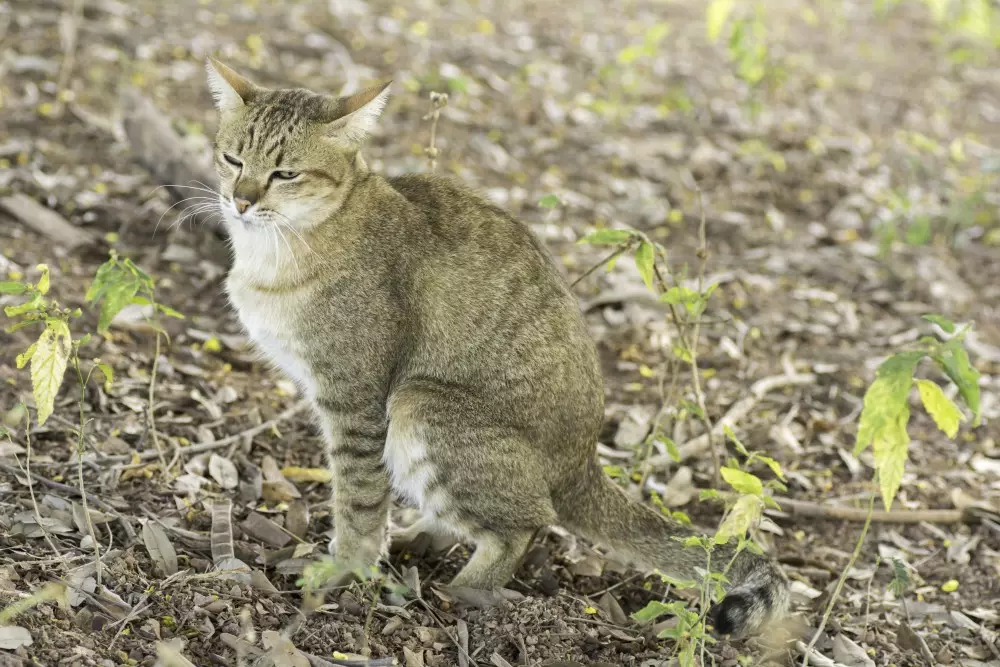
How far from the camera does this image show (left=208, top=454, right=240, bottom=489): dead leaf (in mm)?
4996

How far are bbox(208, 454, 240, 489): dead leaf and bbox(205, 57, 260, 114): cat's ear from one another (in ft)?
5.38

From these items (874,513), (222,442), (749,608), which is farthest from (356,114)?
(874,513)

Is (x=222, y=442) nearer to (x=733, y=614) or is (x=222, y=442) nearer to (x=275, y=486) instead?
(x=275, y=486)

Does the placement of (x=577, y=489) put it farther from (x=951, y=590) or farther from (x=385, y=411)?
(x=951, y=590)

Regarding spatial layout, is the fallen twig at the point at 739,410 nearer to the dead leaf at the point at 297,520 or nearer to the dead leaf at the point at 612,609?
the dead leaf at the point at 612,609

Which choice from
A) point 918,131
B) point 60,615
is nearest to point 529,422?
point 60,615

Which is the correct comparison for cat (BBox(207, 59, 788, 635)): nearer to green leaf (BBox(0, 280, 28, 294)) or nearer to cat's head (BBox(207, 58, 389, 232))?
cat's head (BBox(207, 58, 389, 232))

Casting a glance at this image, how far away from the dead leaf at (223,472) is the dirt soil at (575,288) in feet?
0.06

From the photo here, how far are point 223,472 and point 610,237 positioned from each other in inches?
83.9

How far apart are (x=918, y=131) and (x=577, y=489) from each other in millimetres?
7395

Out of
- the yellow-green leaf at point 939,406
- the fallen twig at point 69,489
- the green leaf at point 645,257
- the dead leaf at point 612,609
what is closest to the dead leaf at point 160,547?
the fallen twig at point 69,489

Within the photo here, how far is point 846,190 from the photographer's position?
8.94 m

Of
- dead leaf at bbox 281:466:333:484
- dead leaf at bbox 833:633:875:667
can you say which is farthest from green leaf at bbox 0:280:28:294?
dead leaf at bbox 833:633:875:667

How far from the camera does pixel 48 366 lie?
3.81 meters
